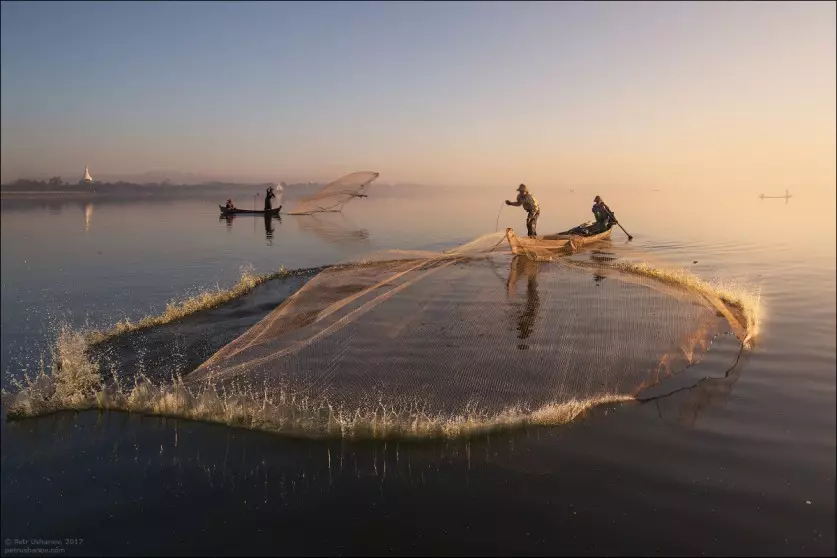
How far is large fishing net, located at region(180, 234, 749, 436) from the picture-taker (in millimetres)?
5918

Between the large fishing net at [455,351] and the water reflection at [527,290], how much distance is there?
0.17ft

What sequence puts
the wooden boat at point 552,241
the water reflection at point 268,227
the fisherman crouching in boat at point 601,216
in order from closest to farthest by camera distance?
1. the wooden boat at point 552,241
2. the fisherman crouching in boat at point 601,216
3. the water reflection at point 268,227

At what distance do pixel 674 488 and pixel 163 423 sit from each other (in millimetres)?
5489

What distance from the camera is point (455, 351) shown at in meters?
7.90

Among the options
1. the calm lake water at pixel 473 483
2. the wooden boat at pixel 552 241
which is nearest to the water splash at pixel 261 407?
the calm lake water at pixel 473 483

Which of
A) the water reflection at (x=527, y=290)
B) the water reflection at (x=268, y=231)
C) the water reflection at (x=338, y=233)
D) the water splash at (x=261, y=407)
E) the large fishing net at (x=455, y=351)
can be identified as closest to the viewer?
the water splash at (x=261, y=407)

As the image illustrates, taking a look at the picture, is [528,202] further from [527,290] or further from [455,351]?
[455,351]

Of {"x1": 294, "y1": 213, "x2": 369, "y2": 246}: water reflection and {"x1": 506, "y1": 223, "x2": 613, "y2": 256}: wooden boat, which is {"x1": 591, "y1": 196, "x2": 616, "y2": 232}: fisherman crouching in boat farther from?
{"x1": 294, "y1": 213, "x2": 369, "y2": 246}: water reflection

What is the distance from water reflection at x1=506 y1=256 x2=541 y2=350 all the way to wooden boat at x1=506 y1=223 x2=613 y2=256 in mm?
507

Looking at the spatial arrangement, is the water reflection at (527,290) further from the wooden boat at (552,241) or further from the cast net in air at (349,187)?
the cast net in air at (349,187)

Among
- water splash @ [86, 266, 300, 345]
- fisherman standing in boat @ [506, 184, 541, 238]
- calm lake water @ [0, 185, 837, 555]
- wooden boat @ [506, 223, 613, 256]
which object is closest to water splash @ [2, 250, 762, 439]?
calm lake water @ [0, 185, 837, 555]

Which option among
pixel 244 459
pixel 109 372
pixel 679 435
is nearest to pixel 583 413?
pixel 679 435

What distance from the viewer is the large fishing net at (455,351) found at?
5.92 metres

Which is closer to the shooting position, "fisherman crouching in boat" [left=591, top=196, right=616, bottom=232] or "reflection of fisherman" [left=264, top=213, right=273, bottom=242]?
"fisherman crouching in boat" [left=591, top=196, right=616, bottom=232]
